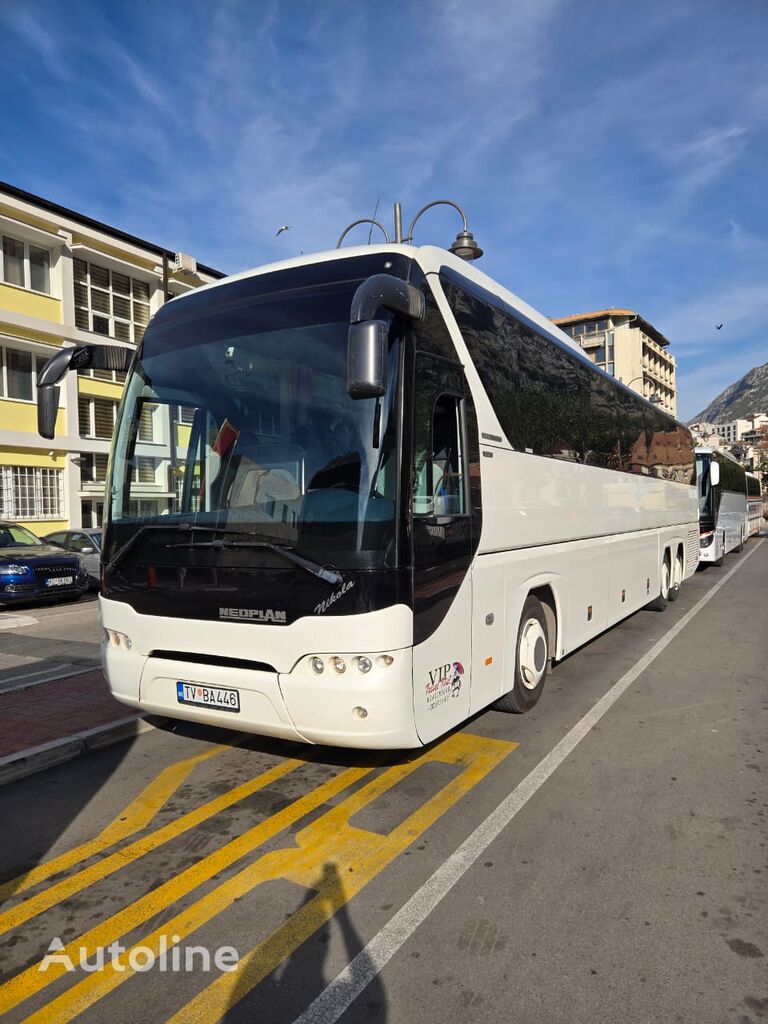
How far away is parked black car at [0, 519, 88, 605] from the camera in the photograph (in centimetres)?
1339

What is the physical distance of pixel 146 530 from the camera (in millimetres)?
4621

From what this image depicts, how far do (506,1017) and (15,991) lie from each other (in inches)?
73.5

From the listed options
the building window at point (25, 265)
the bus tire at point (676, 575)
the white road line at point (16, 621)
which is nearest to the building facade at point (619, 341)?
the building window at point (25, 265)

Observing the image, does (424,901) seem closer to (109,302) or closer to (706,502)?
(706,502)

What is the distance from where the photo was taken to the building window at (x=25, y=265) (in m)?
24.3

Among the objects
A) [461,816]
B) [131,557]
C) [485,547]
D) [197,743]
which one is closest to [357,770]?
[461,816]

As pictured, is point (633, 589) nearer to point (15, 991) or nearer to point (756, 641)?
point (756, 641)

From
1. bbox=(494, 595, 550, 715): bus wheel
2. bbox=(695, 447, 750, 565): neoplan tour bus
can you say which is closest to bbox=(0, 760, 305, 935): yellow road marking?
bbox=(494, 595, 550, 715): bus wheel

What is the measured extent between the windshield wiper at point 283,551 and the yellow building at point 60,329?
19.8 meters

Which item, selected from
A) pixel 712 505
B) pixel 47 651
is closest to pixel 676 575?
pixel 712 505

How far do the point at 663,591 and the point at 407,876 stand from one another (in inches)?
384

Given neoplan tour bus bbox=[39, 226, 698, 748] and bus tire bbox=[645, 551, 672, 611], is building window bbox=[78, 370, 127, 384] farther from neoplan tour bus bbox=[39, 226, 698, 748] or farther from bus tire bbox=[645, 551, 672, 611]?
neoplan tour bus bbox=[39, 226, 698, 748]

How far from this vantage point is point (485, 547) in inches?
201

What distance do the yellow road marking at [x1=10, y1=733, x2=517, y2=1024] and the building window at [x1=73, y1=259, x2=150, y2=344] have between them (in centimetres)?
2438
